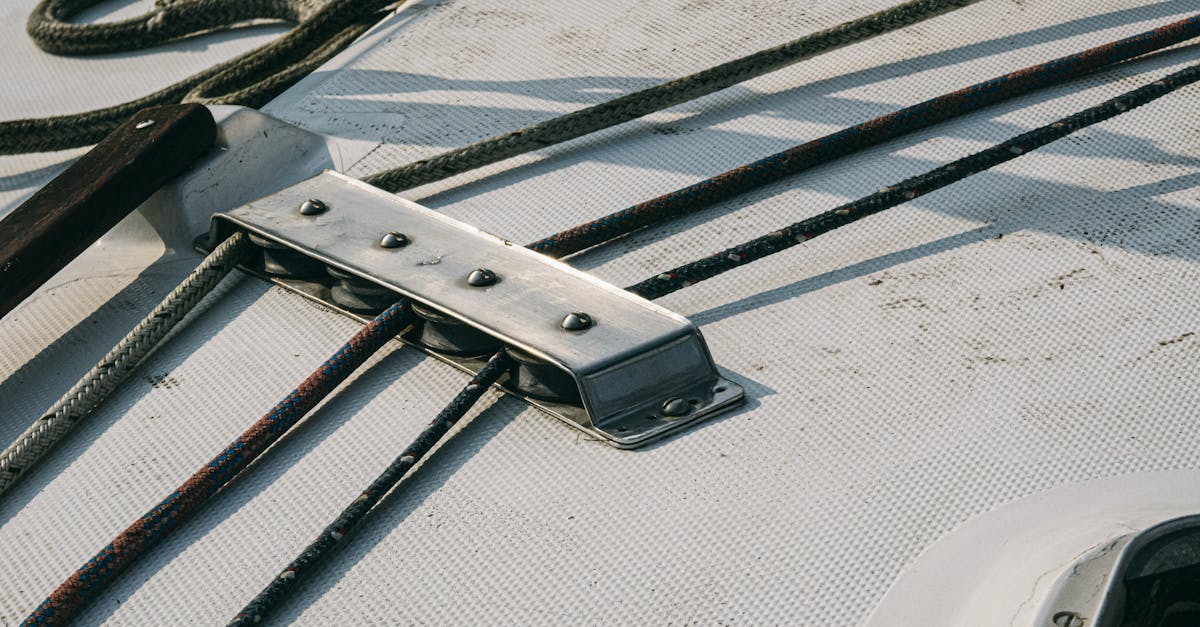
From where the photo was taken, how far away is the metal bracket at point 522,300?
112cm

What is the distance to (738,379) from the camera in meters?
1.17

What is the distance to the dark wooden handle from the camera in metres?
1.32

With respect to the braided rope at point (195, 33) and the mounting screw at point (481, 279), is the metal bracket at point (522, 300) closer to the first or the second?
the mounting screw at point (481, 279)

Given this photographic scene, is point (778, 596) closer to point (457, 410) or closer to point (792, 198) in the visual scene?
point (457, 410)

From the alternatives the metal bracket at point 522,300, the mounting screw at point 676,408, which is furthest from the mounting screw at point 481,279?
the mounting screw at point 676,408

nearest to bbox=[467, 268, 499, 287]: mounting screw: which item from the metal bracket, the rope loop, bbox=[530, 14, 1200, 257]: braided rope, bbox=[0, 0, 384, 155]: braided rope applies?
the metal bracket

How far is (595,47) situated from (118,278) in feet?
2.45

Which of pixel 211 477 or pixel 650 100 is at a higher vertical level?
pixel 650 100

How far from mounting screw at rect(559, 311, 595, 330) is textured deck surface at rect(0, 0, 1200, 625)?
0.10m

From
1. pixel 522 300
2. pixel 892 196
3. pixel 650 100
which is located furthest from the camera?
pixel 650 100

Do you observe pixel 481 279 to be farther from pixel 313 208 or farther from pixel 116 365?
pixel 116 365

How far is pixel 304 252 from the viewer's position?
1326mm

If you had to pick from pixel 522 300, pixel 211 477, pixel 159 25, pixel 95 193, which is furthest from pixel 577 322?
pixel 159 25

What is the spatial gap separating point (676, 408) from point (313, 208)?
53 centimetres
